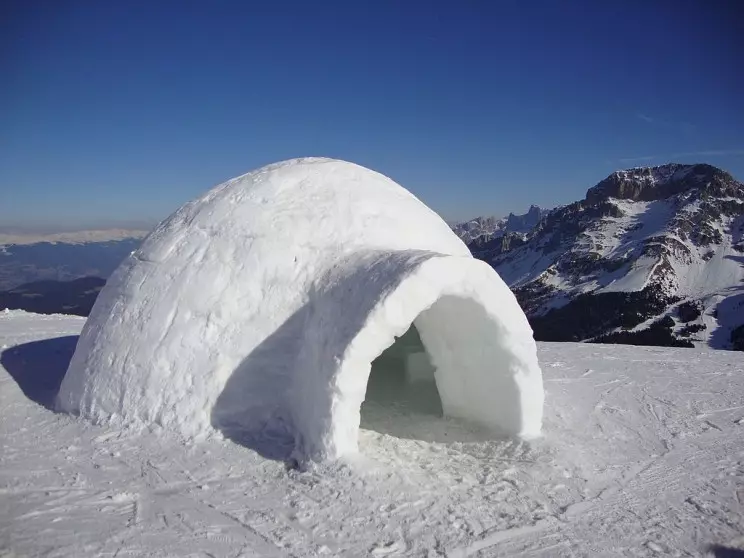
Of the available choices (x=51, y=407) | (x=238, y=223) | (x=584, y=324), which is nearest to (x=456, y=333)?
(x=238, y=223)

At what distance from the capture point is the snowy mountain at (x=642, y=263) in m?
88.4

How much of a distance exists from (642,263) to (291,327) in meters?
136

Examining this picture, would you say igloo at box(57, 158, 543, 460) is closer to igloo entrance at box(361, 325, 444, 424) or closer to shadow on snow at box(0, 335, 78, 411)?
igloo entrance at box(361, 325, 444, 424)

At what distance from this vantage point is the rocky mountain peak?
16575 centimetres

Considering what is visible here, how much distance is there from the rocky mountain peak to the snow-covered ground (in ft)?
611

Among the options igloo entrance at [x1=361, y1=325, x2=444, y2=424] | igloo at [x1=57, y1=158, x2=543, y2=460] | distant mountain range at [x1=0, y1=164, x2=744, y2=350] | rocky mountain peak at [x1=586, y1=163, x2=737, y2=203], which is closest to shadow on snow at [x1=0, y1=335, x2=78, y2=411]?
igloo at [x1=57, y1=158, x2=543, y2=460]

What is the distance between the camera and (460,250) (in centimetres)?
926

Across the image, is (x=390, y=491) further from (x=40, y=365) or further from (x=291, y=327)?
(x=40, y=365)

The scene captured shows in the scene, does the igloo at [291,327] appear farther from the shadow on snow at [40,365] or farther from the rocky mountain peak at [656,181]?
the rocky mountain peak at [656,181]

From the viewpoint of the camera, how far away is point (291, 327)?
6.97 m

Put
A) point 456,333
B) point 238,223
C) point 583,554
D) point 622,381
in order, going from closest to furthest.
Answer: point 583,554 < point 456,333 < point 238,223 < point 622,381

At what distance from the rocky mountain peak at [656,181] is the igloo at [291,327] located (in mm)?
186611

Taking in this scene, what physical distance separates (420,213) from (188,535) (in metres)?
6.08

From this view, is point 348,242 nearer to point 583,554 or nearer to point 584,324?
point 583,554
